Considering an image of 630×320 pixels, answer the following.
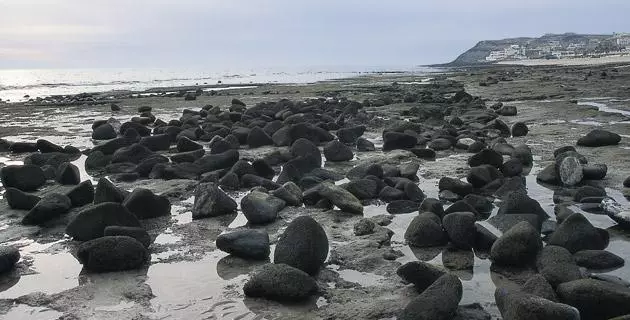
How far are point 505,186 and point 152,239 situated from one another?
15.9 feet

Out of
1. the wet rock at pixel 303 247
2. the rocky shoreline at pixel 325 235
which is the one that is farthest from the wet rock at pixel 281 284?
the wet rock at pixel 303 247

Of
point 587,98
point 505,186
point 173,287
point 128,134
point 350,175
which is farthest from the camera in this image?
point 587,98

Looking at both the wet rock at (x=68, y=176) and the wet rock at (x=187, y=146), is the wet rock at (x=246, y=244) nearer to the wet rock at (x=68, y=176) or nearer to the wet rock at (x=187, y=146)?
the wet rock at (x=68, y=176)

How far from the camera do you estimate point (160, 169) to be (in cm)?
959

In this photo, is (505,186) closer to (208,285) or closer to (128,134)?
(208,285)

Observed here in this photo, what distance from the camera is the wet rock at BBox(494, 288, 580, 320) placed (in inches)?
138

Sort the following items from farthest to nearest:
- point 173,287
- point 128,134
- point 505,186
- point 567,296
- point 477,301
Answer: point 128,134, point 505,186, point 173,287, point 477,301, point 567,296

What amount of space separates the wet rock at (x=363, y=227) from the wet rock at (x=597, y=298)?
8.05 ft

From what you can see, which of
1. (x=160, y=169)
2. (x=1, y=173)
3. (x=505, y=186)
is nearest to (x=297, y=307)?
(x=505, y=186)

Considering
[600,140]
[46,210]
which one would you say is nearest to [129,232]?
[46,210]

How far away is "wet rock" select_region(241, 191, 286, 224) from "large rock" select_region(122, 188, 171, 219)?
1.21 m

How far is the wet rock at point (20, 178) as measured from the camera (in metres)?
8.80

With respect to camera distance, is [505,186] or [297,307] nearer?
[297,307]

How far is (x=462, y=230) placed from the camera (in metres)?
5.45
